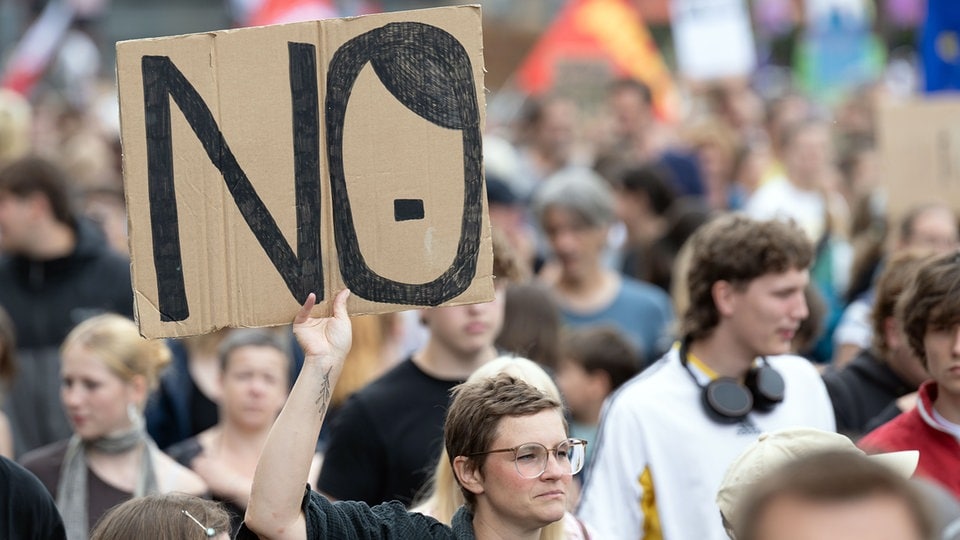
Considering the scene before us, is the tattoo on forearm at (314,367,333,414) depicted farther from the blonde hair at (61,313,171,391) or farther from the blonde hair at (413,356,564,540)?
the blonde hair at (61,313,171,391)

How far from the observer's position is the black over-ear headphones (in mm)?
4258

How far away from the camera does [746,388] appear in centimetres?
439

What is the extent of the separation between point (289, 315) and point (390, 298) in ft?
0.75

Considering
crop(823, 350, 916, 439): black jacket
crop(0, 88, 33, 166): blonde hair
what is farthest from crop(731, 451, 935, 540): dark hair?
crop(0, 88, 33, 166): blonde hair

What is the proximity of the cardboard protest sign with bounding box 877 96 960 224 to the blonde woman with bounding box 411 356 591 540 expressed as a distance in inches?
152

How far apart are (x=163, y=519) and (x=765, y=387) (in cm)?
188

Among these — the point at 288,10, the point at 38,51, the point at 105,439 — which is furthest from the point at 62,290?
the point at 38,51

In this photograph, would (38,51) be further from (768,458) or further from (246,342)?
(768,458)

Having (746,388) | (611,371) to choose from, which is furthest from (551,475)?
(611,371)

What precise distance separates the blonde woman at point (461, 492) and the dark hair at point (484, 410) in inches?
5.0

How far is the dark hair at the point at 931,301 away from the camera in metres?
3.93

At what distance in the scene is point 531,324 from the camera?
577 cm

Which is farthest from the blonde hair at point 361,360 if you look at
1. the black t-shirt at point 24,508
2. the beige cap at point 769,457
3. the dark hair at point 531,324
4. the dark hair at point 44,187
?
the beige cap at point 769,457

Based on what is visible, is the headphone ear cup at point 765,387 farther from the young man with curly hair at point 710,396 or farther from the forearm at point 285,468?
the forearm at point 285,468
